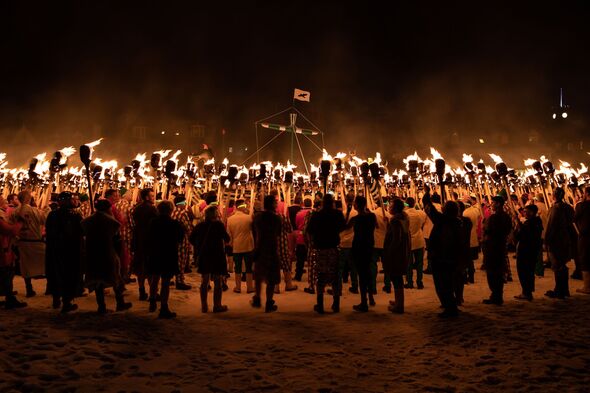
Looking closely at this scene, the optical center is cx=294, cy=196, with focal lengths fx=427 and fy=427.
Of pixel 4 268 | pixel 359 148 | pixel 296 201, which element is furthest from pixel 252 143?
pixel 4 268

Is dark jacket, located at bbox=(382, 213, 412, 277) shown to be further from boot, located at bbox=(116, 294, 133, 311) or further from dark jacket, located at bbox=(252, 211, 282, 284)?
boot, located at bbox=(116, 294, 133, 311)

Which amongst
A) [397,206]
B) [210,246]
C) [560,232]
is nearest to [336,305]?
[397,206]

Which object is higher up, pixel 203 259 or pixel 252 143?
pixel 252 143

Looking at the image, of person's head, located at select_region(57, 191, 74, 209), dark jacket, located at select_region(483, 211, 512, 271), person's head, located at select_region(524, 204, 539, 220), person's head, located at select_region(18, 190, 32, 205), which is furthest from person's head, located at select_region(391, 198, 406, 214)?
person's head, located at select_region(18, 190, 32, 205)

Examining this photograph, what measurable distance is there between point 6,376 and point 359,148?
7154cm

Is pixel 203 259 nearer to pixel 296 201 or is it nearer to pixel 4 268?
pixel 4 268

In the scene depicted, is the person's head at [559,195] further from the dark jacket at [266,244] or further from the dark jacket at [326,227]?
the dark jacket at [266,244]

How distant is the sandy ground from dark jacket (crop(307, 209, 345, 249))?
1.36m

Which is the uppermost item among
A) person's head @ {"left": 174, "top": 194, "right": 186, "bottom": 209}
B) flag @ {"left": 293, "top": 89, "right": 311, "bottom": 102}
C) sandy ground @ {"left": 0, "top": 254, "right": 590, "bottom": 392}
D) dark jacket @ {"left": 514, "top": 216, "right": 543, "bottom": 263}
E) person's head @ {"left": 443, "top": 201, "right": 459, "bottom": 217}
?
flag @ {"left": 293, "top": 89, "right": 311, "bottom": 102}

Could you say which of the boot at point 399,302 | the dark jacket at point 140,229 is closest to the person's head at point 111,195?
the dark jacket at point 140,229

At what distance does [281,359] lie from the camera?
5.63 m

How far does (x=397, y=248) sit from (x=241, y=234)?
3651 mm

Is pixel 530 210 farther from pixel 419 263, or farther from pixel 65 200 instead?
pixel 65 200

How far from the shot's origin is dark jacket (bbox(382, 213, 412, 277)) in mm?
8109
